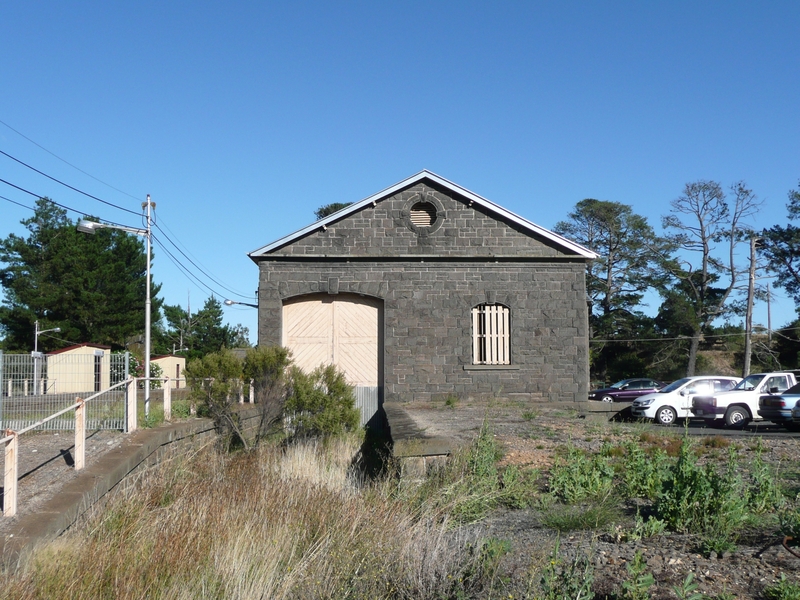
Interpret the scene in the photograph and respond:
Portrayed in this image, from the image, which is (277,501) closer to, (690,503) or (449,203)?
(690,503)

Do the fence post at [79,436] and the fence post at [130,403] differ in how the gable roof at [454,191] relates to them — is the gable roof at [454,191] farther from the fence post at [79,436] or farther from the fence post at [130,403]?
the fence post at [79,436]

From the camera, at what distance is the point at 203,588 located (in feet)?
18.2

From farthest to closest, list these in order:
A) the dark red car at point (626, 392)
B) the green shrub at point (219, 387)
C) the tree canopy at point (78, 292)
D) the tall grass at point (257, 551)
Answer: the tree canopy at point (78, 292) → the dark red car at point (626, 392) → the green shrub at point (219, 387) → the tall grass at point (257, 551)

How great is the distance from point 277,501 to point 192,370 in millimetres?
7555

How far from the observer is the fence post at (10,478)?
717 centimetres

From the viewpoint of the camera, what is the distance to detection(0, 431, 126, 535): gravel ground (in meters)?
8.04

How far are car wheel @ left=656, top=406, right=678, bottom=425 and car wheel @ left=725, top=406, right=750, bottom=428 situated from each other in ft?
4.77

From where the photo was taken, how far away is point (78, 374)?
14.3m

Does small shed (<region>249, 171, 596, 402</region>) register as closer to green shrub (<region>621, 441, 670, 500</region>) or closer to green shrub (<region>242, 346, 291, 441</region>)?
green shrub (<region>242, 346, 291, 441</region>)

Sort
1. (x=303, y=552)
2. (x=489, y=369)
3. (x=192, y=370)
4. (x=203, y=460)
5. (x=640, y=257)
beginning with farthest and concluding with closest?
1. (x=640, y=257)
2. (x=489, y=369)
3. (x=192, y=370)
4. (x=203, y=460)
5. (x=303, y=552)

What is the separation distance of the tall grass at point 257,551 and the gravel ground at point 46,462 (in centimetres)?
63

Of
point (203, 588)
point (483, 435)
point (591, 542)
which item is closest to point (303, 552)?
point (203, 588)

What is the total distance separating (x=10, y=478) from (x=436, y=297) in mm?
14728

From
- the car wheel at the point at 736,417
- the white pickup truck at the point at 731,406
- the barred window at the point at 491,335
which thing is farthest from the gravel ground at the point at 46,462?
the car wheel at the point at 736,417
